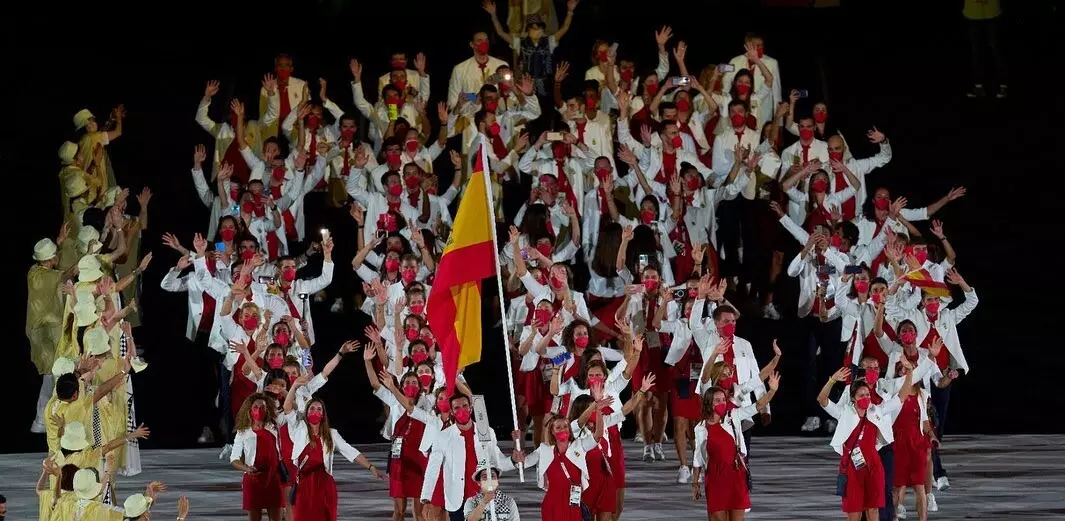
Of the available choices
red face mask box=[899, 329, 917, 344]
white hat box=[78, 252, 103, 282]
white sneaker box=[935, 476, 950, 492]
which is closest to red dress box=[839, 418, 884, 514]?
red face mask box=[899, 329, 917, 344]

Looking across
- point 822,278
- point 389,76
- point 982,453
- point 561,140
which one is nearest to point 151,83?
point 389,76

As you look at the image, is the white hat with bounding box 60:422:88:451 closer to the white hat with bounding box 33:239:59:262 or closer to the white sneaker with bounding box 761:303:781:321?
the white hat with bounding box 33:239:59:262

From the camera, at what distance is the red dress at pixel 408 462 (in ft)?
64.0

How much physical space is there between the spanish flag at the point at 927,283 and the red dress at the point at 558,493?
572 centimetres

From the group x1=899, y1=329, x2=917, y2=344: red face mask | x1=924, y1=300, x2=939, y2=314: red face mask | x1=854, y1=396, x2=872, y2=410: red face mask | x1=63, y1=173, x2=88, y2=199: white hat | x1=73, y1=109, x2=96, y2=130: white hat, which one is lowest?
x1=854, y1=396, x2=872, y2=410: red face mask

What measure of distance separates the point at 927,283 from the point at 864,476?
4.46 m

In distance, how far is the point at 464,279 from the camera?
1855cm

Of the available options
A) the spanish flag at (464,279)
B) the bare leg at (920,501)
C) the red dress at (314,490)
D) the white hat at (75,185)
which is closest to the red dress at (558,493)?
the spanish flag at (464,279)

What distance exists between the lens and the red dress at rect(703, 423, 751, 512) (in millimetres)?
19109

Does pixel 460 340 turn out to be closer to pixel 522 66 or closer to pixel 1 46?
pixel 522 66

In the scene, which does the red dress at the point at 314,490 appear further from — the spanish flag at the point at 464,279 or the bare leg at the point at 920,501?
the bare leg at the point at 920,501

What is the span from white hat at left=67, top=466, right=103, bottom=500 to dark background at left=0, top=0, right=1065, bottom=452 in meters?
7.17

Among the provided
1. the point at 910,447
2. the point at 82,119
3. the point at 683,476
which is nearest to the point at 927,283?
the point at 683,476

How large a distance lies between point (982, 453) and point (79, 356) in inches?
341
